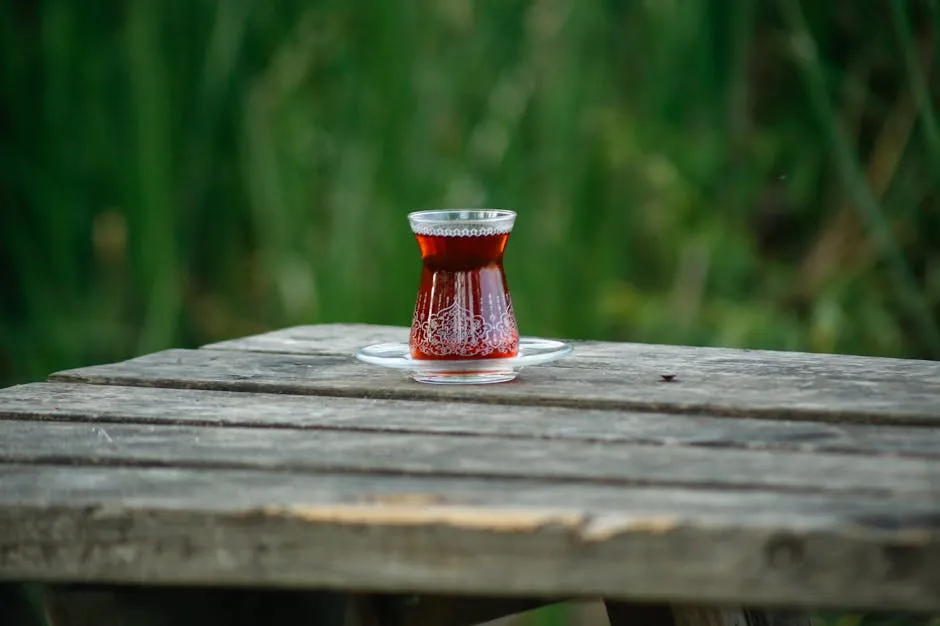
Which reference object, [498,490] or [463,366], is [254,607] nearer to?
[463,366]

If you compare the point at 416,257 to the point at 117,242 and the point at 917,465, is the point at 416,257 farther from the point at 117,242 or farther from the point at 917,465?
the point at 917,465

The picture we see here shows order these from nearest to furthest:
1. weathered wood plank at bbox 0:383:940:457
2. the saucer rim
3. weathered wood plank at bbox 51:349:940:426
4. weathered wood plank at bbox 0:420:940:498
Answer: weathered wood plank at bbox 0:420:940:498, weathered wood plank at bbox 0:383:940:457, weathered wood plank at bbox 51:349:940:426, the saucer rim

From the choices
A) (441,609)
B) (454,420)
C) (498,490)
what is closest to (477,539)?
(498,490)

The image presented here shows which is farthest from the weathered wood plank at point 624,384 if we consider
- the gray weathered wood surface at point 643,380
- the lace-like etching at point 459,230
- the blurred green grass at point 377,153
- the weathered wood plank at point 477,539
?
the blurred green grass at point 377,153

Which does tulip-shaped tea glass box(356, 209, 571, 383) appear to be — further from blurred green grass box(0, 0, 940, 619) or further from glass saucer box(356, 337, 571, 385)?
blurred green grass box(0, 0, 940, 619)

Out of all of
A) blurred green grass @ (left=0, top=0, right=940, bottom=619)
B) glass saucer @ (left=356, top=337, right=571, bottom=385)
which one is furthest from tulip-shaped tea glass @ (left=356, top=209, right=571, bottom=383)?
blurred green grass @ (left=0, top=0, right=940, bottom=619)

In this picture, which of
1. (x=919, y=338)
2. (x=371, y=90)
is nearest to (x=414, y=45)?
(x=371, y=90)

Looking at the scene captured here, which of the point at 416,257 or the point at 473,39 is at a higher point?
the point at 473,39
